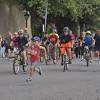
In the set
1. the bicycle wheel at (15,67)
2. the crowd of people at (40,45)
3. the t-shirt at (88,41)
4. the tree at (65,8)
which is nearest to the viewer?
the crowd of people at (40,45)

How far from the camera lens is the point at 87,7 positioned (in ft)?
198

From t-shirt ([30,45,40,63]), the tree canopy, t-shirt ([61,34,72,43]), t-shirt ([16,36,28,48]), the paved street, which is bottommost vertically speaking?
the paved street

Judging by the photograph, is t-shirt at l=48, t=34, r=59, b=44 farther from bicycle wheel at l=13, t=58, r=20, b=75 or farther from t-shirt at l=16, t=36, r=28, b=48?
bicycle wheel at l=13, t=58, r=20, b=75

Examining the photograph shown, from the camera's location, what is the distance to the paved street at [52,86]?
14.2m

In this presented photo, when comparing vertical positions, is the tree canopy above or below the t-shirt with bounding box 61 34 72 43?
above

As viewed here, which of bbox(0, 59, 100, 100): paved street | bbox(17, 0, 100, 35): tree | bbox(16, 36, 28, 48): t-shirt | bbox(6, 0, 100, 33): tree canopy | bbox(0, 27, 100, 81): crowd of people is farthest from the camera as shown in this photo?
bbox(17, 0, 100, 35): tree

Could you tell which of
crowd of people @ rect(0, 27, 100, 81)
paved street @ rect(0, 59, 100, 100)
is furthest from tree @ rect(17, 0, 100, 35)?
paved street @ rect(0, 59, 100, 100)

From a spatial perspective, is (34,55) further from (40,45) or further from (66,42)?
(66,42)

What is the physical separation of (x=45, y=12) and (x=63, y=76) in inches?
1186

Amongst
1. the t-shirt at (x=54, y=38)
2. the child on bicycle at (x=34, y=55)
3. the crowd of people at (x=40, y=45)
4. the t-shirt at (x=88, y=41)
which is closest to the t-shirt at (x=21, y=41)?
the crowd of people at (x=40, y=45)

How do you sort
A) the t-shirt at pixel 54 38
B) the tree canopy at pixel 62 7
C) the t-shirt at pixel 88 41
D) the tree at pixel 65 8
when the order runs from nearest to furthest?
the t-shirt at pixel 88 41, the t-shirt at pixel 54 38, the tree canopy at pixel 62 7, the tree at pixel 65 8

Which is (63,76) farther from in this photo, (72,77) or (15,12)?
(15,12)

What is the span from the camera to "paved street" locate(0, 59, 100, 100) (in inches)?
561

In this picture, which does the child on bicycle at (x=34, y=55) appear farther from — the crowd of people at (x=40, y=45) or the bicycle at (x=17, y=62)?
the bicycle at (x=17, y=62)
